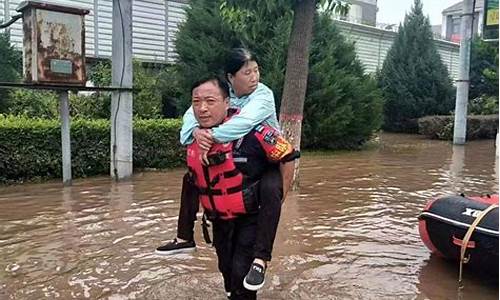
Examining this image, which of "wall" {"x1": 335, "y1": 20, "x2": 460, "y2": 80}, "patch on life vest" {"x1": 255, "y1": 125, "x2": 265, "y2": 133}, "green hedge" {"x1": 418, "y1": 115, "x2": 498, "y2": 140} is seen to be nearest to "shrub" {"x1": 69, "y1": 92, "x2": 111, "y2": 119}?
"patch on life vest" {"x1": 255, "y1": 125, "x2": 265, "y2": 133}

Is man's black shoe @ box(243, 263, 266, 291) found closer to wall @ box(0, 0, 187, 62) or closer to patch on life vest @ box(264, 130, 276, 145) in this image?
patch on life vest @ box(264, 130, 276, 145)

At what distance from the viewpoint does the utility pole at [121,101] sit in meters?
8.67

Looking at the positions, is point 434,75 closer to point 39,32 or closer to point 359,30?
point 359,30

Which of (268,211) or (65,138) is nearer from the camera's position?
(268,211)

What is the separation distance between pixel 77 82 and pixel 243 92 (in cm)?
557

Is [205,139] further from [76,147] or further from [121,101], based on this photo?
[76,147]

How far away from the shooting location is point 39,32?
745cm

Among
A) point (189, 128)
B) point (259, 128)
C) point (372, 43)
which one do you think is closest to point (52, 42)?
point (189, 128)

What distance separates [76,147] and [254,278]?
22.5 ft

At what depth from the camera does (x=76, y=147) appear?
29.0 ft

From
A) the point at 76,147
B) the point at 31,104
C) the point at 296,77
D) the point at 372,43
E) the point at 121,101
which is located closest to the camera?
the point at 296,77

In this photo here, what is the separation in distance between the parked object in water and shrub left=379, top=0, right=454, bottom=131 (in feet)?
54.9

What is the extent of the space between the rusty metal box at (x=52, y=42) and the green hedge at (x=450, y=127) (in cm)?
1389

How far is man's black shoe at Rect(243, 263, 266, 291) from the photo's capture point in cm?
260
